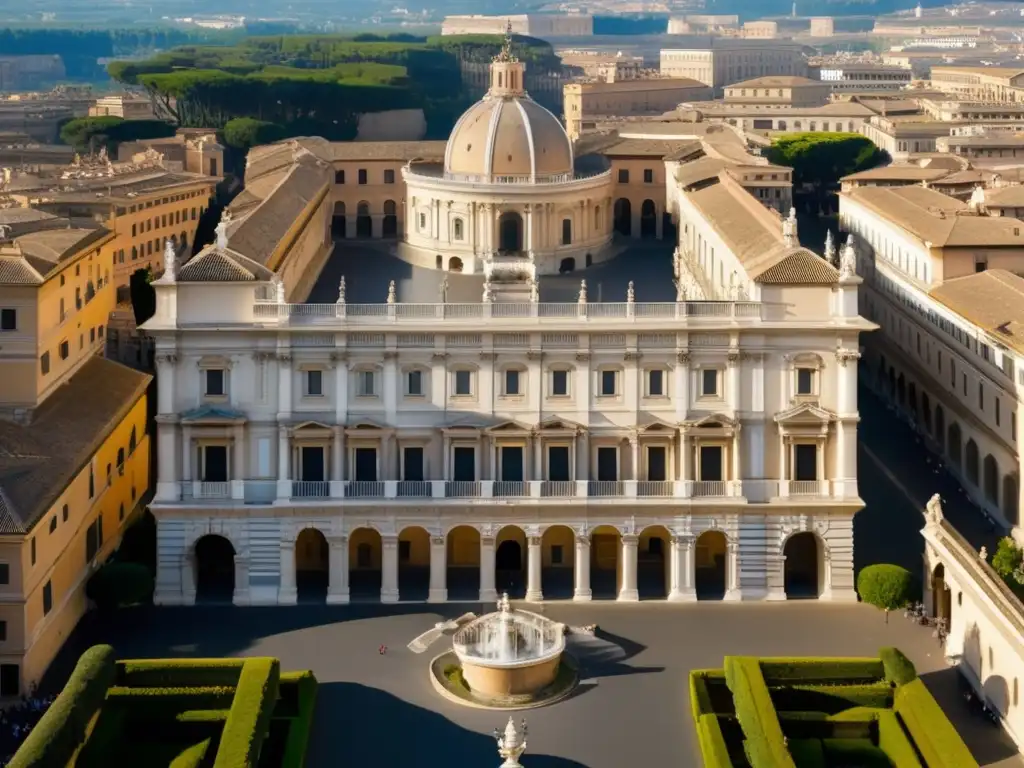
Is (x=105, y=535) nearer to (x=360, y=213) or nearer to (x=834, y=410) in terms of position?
(x=834, y=410)

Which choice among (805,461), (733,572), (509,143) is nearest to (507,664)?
(733,572)

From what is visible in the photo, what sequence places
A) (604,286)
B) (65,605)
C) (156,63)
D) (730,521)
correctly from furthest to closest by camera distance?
(156,63), (604,286), (730,521), (65,605)

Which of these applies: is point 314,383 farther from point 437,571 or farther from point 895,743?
point 895,743

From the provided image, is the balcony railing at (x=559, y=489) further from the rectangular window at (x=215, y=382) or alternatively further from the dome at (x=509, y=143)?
the dome at (x=509, y=143)

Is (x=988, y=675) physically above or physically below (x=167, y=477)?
below

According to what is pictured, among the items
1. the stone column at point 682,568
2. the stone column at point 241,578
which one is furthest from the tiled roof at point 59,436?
the stone column at point 682,568

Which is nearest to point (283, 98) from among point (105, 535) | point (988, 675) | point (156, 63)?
point (156, 63)
